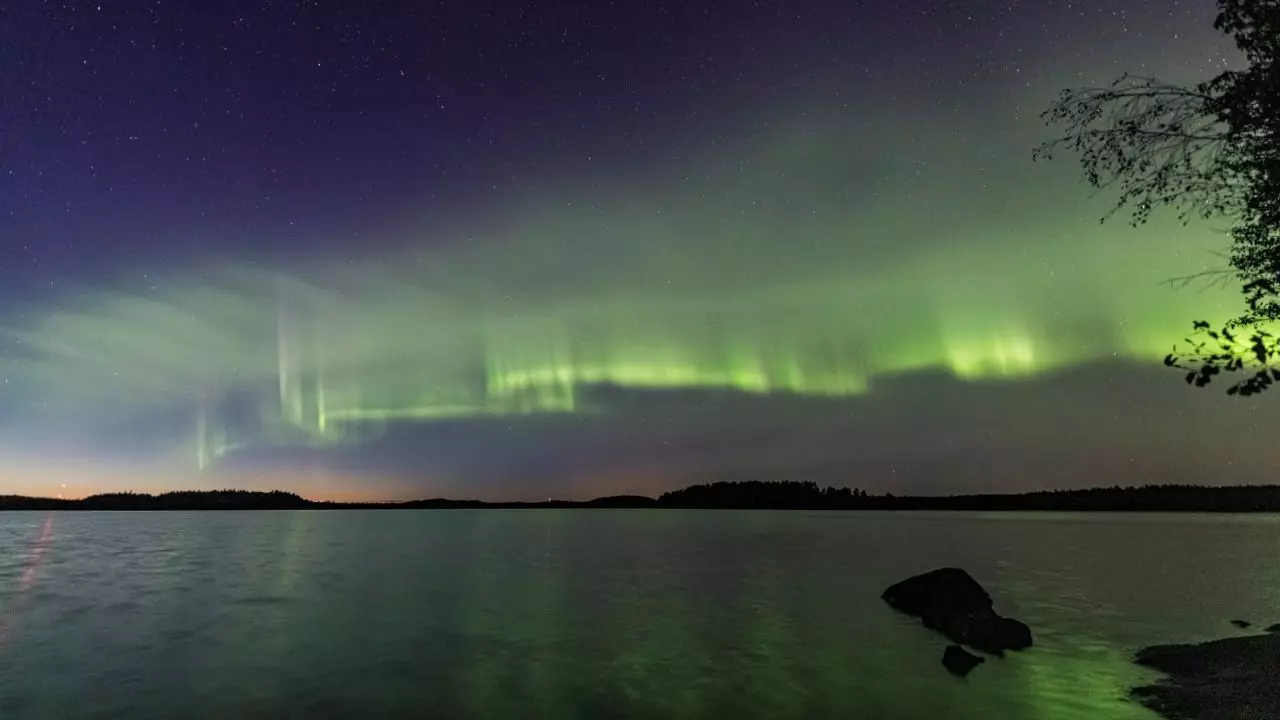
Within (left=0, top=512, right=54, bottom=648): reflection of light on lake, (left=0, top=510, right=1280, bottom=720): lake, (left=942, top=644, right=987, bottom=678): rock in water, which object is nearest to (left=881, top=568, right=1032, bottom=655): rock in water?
(left=0, top=510, right=1280, bottom=720): lake

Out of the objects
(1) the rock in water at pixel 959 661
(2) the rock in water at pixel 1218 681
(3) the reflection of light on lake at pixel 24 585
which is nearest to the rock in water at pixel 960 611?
(1) the rock in water at pixel 959 661

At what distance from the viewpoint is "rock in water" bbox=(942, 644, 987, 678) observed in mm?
25031

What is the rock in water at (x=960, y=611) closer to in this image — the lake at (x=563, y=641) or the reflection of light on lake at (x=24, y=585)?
the lake at (x=563, y=641)

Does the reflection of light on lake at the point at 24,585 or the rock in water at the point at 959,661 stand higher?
the reflection of light on lake at the point at 24,585

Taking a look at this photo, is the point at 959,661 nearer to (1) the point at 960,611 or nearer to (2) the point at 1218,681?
(2) the point at 1218,681

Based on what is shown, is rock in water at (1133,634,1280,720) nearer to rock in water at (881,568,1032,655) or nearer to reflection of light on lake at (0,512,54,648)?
rock in water at (881,568,1032,655)

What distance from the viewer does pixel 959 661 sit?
1000 inches

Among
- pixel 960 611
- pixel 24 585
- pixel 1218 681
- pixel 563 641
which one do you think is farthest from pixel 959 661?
pixel 24 585

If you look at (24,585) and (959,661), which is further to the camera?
(24,585)

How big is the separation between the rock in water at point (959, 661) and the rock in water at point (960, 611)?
2.73m

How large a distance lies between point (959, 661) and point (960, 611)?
8552 millimetres

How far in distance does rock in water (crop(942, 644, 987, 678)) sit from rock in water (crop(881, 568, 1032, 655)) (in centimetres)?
273

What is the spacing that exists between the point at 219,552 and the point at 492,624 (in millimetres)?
71841

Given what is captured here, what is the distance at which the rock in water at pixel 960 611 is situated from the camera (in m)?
28.9
